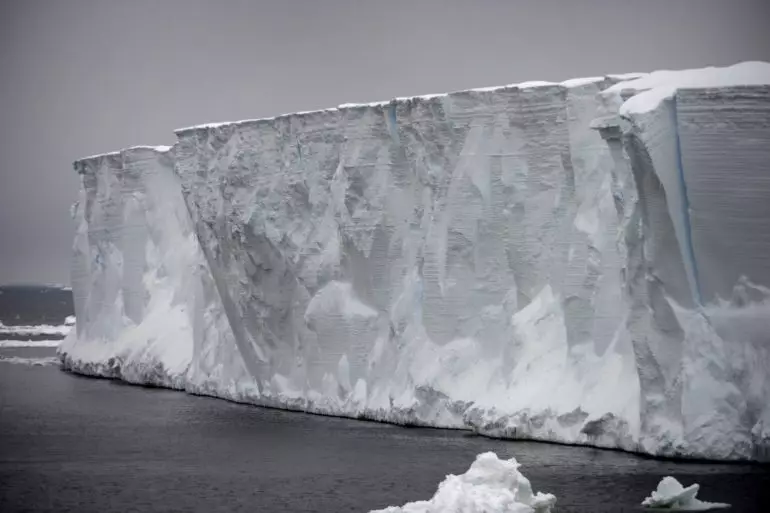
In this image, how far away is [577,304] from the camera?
51.8 feet

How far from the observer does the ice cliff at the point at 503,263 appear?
13695 millimetres

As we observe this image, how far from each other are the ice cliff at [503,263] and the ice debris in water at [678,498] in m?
1.88

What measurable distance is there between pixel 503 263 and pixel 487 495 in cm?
600

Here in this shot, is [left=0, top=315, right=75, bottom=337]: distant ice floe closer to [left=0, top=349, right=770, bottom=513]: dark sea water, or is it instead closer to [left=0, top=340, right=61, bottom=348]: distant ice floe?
[left=0, top=340, right=61, bottom=348]: distant ice floe

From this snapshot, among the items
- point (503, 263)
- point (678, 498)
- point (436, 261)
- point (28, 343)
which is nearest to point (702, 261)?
point (678, 498)

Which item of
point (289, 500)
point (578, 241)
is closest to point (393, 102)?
point (578, 241)

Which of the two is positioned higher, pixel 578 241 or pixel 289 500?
pixel 578 241

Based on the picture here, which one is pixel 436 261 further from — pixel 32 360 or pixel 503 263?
pixel 32 360

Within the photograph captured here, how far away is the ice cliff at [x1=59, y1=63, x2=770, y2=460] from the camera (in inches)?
539

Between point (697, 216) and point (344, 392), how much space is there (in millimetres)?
6840

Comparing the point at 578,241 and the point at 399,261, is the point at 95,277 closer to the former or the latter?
the point at 399,261

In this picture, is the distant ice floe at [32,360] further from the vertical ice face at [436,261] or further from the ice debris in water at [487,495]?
the ice debris in water at [487,495]

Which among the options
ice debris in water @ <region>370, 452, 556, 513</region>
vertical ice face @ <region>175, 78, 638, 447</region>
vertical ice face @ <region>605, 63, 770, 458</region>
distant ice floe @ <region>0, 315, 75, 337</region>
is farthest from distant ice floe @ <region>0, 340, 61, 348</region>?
ice debris in water @ <region>370, 452, 556, 513</region>

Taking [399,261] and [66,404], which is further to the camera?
[66,404]
